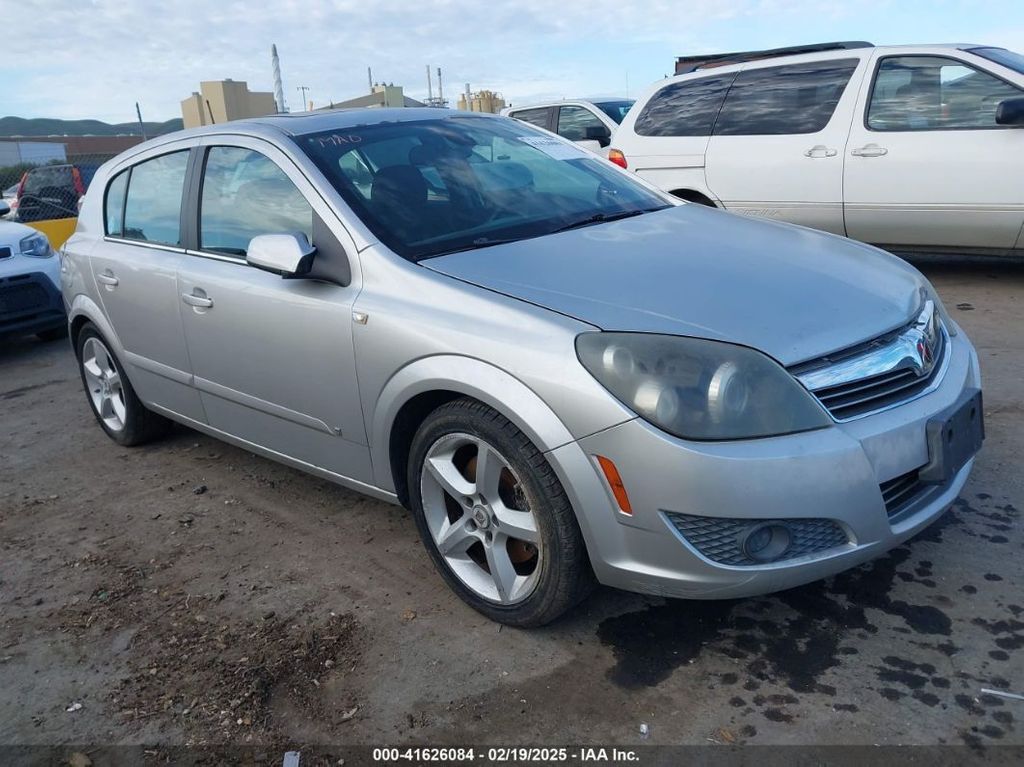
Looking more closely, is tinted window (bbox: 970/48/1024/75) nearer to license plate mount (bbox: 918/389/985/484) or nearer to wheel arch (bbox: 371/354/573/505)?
license plate mount (bbox: 918/389/985/484)

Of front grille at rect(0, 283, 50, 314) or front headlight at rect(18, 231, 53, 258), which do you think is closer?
front grille at rect(0, 283, 50, 314)

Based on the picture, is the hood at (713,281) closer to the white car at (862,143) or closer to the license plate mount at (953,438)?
the license plate mount at (953,438)

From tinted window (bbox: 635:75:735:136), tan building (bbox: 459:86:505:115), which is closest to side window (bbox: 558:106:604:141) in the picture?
tinted window (bbox: 635:75:735:136)

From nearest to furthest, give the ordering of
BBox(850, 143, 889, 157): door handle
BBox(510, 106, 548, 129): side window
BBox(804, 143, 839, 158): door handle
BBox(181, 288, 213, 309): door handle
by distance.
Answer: BBox(181, 288, 213, 309): door handle, BBox(850, 143, 889, 157): door handle, BBox(804, 143, 839, 158): door handle, BBox(510, 106, 548, 129): side window

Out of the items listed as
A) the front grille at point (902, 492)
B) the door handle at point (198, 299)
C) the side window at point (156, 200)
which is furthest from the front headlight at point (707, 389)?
the side window at point (156, 200)

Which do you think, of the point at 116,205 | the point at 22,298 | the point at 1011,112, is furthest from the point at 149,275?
the point at 1011,112

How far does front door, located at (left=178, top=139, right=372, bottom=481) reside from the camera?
3.08 metres

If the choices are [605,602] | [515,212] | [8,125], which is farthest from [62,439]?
[8,125]

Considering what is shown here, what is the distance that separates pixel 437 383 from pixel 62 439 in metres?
3.41

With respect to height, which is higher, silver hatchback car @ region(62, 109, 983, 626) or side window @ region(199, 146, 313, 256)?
side window @ region(199, 146, 313, 256)

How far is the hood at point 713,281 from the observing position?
244 centimetres

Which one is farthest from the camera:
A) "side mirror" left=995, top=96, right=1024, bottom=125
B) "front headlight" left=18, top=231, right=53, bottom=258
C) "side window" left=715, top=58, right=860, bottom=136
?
"front headlight" left=18, top=231, right=53, bottom=258

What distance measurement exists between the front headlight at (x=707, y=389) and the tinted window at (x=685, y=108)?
17.8 feet

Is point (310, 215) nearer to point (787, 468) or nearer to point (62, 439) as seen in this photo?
point (787, 468)
